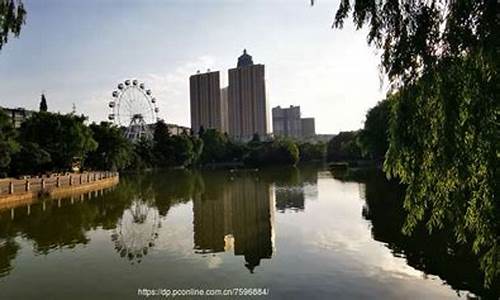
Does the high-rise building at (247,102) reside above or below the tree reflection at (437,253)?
above

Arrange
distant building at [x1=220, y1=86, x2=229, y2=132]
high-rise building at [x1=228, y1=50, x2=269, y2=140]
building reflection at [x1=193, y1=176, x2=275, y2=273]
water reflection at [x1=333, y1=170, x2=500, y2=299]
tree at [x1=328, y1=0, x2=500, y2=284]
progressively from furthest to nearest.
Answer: distant building at [x1=220, y1=86, x2=229, y2=132] → high-rise building at [x1=228, y1=50, x2=269, y2=140] → building reflection at [x1=193, y1=176, x2=275, y2=273] → water reflection at [x1=333, y1=170, x2=500, y2=299] → tree at [x1=328, y1=0, x2=500, y2=284]

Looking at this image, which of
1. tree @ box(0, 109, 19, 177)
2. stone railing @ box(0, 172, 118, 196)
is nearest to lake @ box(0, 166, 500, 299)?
stone railing @ box(0, 172, 118, 196)

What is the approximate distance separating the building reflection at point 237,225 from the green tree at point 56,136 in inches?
746

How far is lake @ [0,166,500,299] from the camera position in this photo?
1249 centimetres

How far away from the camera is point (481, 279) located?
1265cm

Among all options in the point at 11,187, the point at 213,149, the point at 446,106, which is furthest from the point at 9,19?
the point at 213,149

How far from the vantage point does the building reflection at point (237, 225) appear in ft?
58.0

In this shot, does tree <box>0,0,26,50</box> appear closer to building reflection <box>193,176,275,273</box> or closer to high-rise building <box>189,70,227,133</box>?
building reflection <box>193,176,275,273</box>

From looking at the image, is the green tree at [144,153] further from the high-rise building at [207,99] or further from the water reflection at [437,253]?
the high-rise building at [207,99]

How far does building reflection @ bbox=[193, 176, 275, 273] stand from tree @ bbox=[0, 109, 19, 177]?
14623 millimetres

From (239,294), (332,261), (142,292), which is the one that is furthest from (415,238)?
(142,292)

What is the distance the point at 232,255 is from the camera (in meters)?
16.6

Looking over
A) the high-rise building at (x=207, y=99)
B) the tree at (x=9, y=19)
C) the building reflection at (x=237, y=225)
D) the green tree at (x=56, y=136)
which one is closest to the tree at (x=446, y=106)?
the tree at (x=9, y=19)

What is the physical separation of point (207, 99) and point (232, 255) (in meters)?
164
